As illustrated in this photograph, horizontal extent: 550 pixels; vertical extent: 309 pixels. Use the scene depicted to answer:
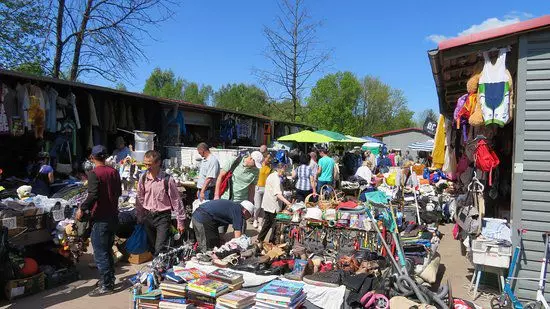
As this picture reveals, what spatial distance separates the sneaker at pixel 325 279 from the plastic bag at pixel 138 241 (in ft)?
9.91

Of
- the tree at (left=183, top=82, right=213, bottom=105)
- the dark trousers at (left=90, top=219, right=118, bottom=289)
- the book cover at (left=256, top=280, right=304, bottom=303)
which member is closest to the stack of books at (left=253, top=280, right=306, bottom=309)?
the book cover at (left=256, top=280, right=304, bottom=303)

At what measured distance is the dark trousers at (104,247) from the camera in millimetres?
5352

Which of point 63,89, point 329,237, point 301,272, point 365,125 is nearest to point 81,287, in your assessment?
point 301,272

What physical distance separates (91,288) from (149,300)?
161cm

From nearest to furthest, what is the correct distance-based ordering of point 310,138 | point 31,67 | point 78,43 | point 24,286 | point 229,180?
point 24,286 → point 229,180 → point 310,138 → point 31,67 → point 78,43

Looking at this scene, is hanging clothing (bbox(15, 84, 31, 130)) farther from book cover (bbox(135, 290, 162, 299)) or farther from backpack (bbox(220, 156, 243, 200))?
book cover (bbox(135, 290, 162, 299))

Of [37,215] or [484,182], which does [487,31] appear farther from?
[37,215]

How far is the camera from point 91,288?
18.7 feet

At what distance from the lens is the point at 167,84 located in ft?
205

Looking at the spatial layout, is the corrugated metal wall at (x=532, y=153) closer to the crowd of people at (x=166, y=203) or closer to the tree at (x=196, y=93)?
the crowd of people at (x=166, y=203)

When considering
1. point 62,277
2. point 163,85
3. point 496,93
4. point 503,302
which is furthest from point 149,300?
point 163,85

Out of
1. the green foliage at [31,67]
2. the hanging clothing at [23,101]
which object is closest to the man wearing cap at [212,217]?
the hanging clothing at [23,101]

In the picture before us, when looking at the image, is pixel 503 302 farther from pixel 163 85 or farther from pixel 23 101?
pixel 163 85

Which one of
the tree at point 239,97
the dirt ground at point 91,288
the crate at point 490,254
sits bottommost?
the dirt ground at point 91,288
